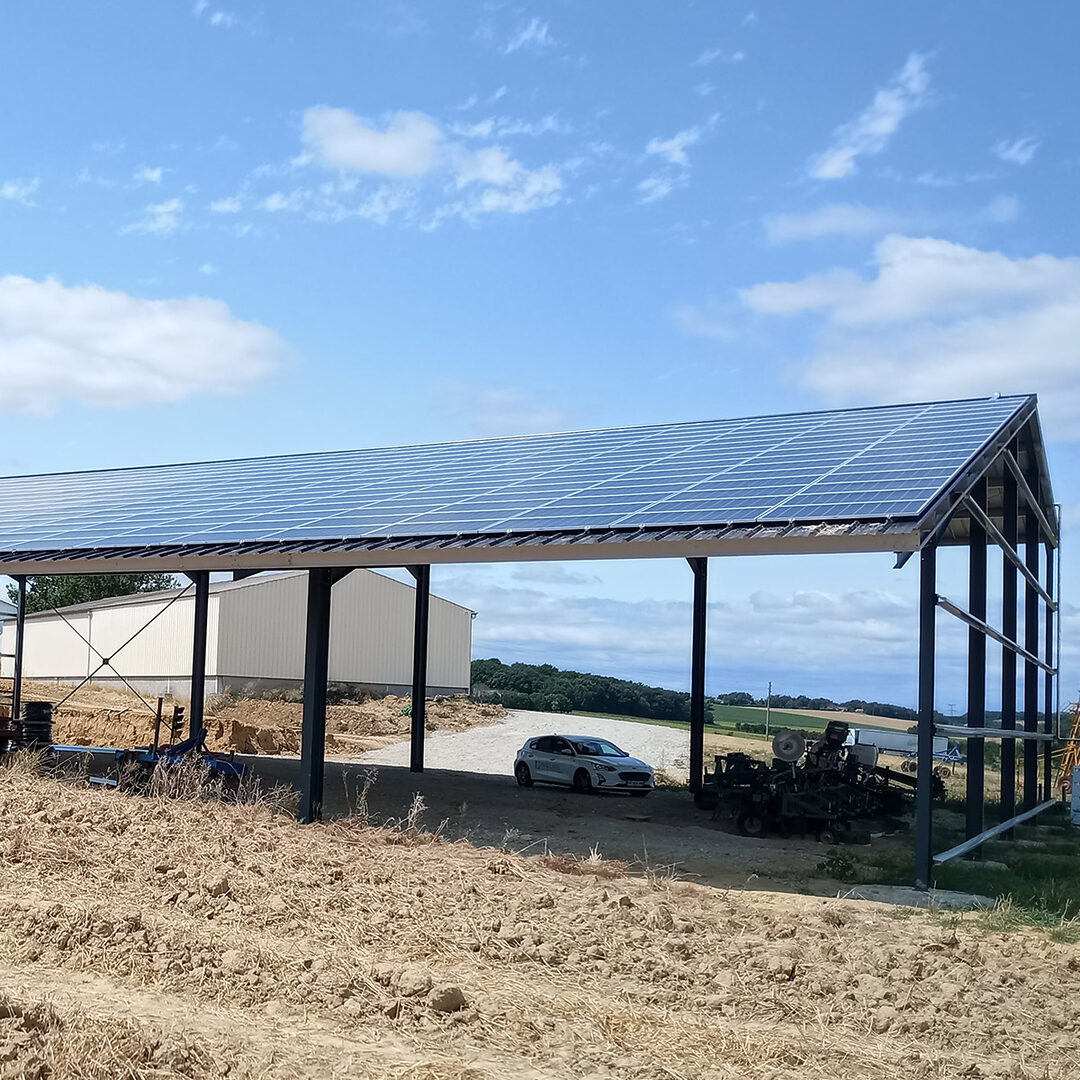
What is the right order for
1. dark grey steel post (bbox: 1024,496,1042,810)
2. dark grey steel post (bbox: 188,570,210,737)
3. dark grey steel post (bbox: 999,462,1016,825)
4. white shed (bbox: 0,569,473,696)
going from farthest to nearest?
1. white shed (bbox: 0,569,473,696)
2. dark grey steel post (bbox: 188,570,210,737)
3. dark grey steel post (bbox: 1024,496,1042,810)
4. dark grey steel post (bbox: 999,462,1016,825)

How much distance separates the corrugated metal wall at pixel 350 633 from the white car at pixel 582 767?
23543mm

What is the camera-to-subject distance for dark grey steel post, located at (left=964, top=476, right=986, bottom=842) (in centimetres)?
1773

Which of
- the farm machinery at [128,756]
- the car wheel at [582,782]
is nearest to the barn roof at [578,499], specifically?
the farm machinery at [128,756]

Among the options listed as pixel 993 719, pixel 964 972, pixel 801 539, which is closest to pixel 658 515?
pixel 801 539

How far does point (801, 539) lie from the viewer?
14.1 metres

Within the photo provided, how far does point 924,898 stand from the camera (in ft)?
45.1

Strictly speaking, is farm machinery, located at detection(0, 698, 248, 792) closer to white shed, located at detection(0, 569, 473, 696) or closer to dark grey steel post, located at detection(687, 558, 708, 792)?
dark grey steel post, located at detection(687, 558, 708, 792)

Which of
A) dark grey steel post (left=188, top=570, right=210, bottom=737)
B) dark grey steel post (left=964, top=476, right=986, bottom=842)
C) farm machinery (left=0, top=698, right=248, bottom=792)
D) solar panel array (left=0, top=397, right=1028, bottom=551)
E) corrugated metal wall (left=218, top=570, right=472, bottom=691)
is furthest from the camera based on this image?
corrugated metal wall (left=218, top=570, right=472, bottom=691)

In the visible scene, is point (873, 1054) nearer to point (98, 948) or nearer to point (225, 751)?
point (98, 948)

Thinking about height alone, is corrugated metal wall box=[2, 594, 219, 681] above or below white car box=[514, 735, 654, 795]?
above

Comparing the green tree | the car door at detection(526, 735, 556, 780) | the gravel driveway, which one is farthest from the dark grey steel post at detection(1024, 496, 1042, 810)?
the green tree

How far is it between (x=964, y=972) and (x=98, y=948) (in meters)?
6.80

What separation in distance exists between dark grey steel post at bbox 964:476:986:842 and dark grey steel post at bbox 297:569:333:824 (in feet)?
29.8

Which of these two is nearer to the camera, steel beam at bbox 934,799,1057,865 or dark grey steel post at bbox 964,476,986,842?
steel beam at bbox 934,799,1057,865
